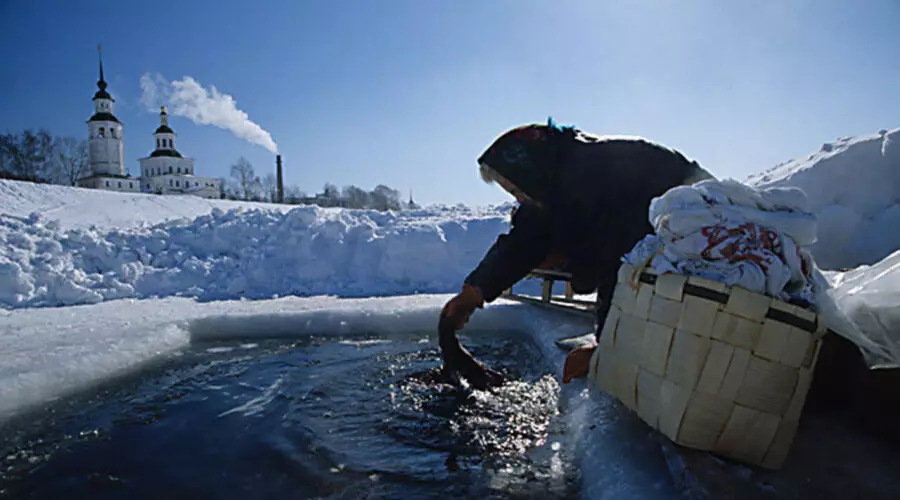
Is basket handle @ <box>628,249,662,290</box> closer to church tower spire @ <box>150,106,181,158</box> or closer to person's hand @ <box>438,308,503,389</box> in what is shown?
person's hand @ <box>438,308,503,389</box>

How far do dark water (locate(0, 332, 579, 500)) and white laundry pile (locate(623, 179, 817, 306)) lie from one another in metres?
0.69

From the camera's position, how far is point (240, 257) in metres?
6.89

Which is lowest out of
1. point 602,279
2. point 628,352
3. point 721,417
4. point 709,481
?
point 709,481

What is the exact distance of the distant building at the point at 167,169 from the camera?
40938 mm

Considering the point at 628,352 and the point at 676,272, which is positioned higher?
the point at 676,272

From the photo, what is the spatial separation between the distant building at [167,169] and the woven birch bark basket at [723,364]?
44.2 metres

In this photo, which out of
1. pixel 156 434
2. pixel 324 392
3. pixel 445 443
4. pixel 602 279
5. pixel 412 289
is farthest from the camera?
pixel 412 289

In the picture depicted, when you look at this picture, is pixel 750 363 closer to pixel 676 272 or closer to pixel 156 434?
pixel 676 272

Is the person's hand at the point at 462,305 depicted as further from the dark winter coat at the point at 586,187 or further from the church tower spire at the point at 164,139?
the church tower spire at the point at 164,139

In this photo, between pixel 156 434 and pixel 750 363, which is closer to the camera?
pixel 750 363

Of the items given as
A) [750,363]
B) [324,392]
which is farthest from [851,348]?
[324,392]

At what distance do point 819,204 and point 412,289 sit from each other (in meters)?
4.48

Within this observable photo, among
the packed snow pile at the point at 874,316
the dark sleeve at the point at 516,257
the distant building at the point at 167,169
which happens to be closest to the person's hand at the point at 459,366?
the dark sleeve at the point at 516,257

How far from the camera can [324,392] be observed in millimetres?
2021
